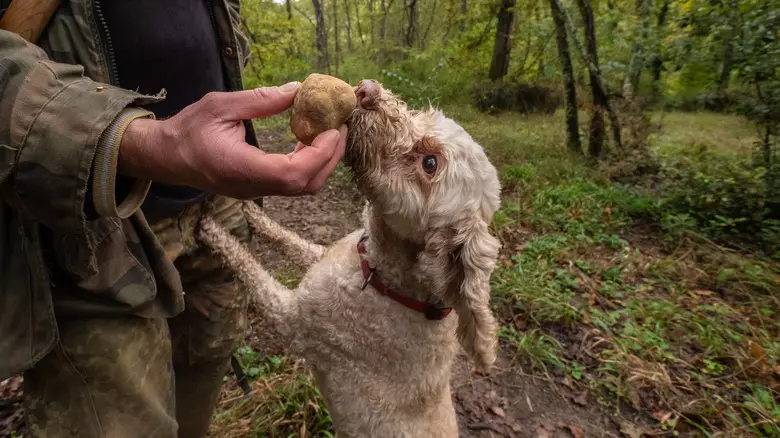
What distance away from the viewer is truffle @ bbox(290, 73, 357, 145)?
4.71 ft

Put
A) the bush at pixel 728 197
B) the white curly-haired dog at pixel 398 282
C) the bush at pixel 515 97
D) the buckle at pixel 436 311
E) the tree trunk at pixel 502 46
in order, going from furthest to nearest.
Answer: the tree trunk at pixel 502 46
the bush at pixel 515 97
the bush at pixel 728 197
the buckle at pixel 436 311
the white curly-haired dog at pixel 398 282

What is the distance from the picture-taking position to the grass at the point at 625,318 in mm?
3250

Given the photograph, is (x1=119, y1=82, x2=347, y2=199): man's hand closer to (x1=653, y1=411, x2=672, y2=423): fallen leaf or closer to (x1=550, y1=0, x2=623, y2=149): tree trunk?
(x1=653, y1=411, x2=672, y2=423): fallen leaf

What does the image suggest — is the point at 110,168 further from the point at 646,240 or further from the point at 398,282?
the point at 646,240

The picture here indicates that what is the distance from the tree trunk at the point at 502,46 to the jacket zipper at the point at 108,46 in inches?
498

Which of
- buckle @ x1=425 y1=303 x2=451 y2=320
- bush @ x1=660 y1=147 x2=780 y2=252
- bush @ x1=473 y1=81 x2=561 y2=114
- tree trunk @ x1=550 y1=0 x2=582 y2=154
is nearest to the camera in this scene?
buckle @ x1=425 y1=303 x2=451 y2=320

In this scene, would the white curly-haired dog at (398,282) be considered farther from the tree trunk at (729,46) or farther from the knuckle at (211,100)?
the tree trunk at (729,46)

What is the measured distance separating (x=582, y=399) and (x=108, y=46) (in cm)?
404

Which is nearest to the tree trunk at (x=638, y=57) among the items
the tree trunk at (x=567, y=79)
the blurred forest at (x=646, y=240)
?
the blurred forest at (x=646, y=240)

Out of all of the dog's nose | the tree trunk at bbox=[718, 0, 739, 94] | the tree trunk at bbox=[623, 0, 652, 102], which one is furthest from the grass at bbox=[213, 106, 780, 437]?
the dog's nose

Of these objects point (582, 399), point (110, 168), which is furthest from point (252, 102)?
point (582, 399)

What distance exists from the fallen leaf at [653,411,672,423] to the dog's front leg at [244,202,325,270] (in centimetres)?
307

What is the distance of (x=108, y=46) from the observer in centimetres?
156

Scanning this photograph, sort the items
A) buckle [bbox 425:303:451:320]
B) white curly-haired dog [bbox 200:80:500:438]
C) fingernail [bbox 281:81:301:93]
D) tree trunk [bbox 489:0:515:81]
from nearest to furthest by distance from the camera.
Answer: fingernail [bbox 281:81:301:93] → white curly-haired dog [bbox 200:80:500:438] → buckle [bbox 425:303:451:320] → tree trunk [bbox 489:0:515:81]
